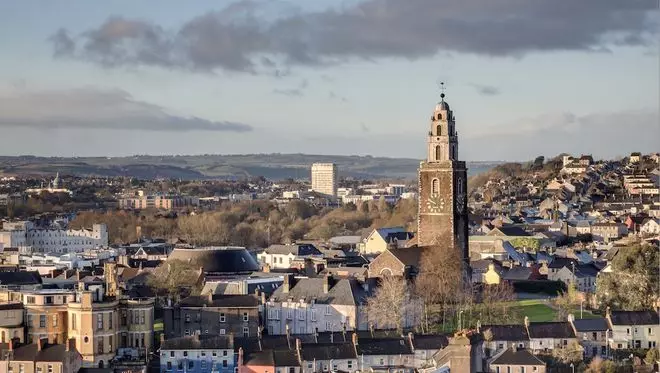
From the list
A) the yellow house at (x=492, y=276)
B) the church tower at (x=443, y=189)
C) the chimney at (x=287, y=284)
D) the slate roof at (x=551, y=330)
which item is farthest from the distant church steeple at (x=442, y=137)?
the slate roof at (x=551, y=330)

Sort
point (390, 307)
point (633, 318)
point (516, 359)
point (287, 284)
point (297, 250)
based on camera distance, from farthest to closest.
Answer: point (297, 250)
point (287, 284)
point (390, 307)
point (633, 318)
point (516, 359)

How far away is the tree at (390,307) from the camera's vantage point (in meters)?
54.5

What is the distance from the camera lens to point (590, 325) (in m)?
51.8

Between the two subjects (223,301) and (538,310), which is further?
(538,310)

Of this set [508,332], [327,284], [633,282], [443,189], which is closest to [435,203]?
[443,189]

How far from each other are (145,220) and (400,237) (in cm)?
5274

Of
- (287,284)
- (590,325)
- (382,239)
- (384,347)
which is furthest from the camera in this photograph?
(382,239)

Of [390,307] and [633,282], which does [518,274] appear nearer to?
[633,282]

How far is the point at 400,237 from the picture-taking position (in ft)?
323

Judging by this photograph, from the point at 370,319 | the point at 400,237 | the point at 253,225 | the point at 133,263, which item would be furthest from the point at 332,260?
the point at 253,225

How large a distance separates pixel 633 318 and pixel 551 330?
374 centimetres

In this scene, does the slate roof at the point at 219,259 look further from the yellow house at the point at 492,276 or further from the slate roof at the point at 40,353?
the slate roof at the point at 40,353

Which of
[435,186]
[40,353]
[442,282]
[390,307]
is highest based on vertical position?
[435,186]

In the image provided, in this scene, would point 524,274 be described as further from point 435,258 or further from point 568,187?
point 568,187
